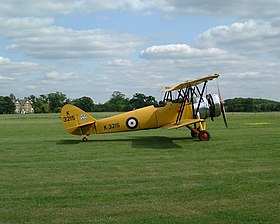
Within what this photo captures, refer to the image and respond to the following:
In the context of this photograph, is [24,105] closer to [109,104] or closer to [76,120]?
[109,104]

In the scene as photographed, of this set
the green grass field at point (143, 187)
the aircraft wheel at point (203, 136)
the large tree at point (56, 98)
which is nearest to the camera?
the green grass field at point (143, 187)

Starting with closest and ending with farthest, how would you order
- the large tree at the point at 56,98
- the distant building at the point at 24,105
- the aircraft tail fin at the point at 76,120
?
1. the aircraft tail fin at the point at 76,120
2. the large tree at the point at 56,98
3. the distant building at the point at 24,105

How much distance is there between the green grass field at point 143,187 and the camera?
6.27m

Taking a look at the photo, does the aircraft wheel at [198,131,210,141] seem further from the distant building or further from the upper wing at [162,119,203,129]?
the distant building

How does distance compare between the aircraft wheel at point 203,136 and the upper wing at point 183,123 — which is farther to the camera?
the aircraft wheel at point 203,136

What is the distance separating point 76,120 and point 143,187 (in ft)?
36.8

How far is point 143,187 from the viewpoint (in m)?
8.21

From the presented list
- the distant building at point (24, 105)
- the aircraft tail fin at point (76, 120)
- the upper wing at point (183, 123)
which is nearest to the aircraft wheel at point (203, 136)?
the upper wing at point (183, 123)

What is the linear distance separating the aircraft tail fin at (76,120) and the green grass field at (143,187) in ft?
16.8

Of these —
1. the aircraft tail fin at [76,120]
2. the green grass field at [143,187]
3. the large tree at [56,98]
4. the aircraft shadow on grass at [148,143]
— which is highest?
the large tree at [56,98]

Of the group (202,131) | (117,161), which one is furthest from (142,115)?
(117,161)

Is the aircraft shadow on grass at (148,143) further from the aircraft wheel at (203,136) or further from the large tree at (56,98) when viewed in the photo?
the large tree at (56,98)

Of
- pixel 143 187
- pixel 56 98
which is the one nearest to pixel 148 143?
pixel 143 187

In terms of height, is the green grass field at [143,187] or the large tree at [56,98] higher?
the large tree at [56,98]
